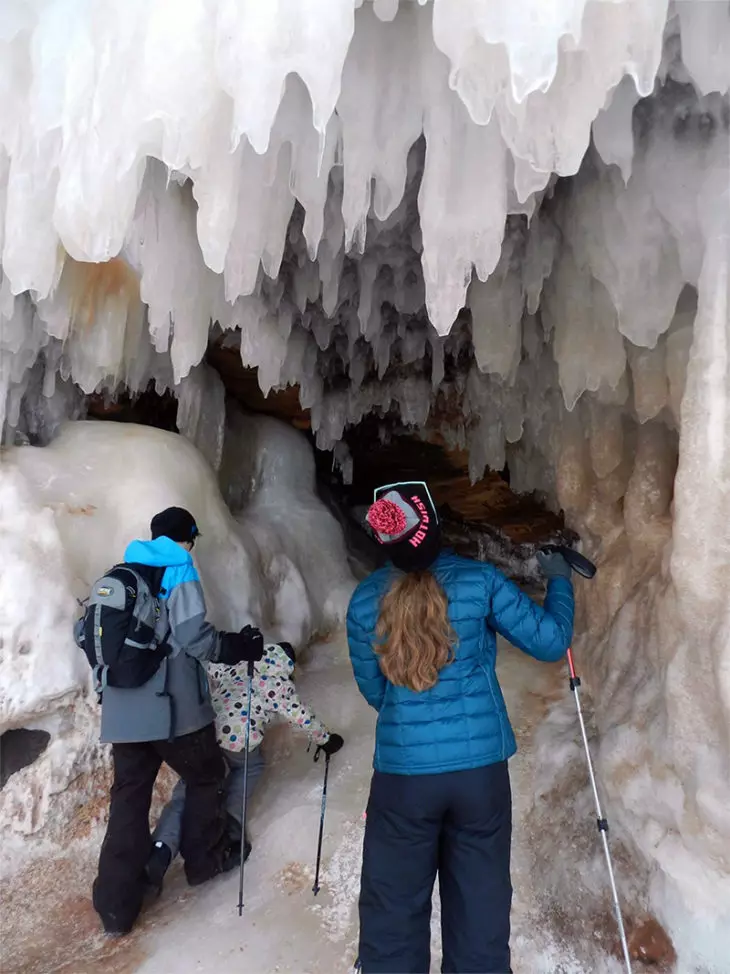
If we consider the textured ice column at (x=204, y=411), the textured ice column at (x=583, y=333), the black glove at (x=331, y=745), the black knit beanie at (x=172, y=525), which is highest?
the textured ice column at (x=583, y=333)

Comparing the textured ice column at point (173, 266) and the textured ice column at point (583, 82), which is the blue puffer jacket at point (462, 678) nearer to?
the textured ice column at point (583, 82)

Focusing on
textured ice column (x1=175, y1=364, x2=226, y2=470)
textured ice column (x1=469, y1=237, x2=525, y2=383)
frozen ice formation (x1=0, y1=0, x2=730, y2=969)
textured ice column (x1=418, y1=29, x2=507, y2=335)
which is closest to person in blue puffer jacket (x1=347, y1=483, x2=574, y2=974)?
frozen ice formation (x1=0, y1=0, x2=730, y2=969)

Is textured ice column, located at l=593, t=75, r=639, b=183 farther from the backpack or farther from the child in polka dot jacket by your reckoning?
the child in polka dot jacket

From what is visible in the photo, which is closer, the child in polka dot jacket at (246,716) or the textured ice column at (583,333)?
the child in polka dot jacket at (246,716)

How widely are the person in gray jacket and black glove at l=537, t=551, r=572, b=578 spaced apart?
1.46 meters

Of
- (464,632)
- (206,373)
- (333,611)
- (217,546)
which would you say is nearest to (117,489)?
(217,546)

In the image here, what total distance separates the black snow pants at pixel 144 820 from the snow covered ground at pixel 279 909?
0.13 metres

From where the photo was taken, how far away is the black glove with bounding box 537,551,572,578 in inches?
101

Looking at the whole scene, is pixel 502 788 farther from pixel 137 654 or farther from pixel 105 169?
pixel 105 169

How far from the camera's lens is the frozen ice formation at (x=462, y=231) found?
6.76 ft

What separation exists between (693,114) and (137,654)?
10.4ft

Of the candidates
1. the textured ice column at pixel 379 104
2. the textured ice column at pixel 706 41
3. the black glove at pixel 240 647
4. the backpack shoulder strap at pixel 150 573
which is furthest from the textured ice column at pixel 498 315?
the backpack shoulder strap at pixel 150 573

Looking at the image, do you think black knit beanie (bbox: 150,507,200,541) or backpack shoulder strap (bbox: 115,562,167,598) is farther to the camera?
black knit beanie (bbox: 150,507,200,541)

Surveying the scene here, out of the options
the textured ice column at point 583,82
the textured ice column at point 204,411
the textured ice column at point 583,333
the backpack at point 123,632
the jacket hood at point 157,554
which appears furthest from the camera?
the textured ice column at point 204,411
